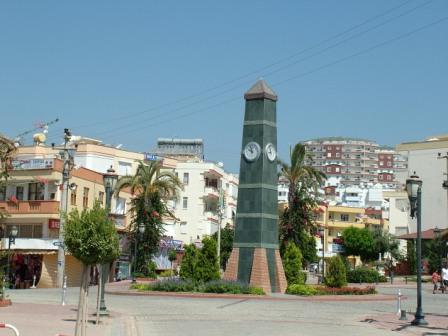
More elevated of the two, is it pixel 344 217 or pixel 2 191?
pixel 344 217

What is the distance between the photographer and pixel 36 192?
53.8 metres

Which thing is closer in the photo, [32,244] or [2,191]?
[2,191]

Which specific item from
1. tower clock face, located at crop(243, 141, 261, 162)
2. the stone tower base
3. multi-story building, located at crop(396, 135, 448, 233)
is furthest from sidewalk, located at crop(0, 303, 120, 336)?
multi-story building, located at crop(396, 135, 448, 233)

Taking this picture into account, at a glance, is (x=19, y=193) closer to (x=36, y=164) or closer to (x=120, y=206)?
(x=36, y=164)

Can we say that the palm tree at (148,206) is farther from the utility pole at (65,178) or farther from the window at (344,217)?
the window at (344,217)

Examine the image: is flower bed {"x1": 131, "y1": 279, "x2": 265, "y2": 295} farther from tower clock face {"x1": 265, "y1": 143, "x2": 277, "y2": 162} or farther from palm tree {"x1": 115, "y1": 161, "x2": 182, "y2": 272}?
palm tree {"x1": 115, "y1": 161, "x2": 182, "y2": 272}

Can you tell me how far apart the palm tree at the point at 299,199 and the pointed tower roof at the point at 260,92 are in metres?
13.6

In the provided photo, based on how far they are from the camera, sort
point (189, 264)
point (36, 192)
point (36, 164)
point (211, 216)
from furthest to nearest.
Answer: point (211, 216) → point (36, 192) → point (36, 164) → point (189, 264)

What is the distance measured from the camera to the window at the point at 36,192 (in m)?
53.4

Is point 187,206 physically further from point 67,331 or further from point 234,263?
point 67,331

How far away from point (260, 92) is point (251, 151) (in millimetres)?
2911

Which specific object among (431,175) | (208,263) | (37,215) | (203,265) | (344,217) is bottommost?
(203,265)

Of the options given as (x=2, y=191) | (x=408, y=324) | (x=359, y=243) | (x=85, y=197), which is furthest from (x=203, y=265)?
(x=359, y=243)

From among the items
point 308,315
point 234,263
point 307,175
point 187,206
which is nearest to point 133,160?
point 187,206
